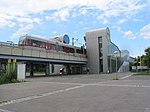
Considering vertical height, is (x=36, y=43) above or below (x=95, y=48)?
below

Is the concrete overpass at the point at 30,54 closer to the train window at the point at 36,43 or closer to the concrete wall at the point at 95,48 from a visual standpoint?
the train window at the point at 36,43

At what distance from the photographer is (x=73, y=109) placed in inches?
358

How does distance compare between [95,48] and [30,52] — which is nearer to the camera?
[30,52]

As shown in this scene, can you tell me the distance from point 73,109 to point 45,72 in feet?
168

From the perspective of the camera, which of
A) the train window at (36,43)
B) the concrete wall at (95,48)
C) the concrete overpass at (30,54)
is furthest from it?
the concrete wall at (95,48)

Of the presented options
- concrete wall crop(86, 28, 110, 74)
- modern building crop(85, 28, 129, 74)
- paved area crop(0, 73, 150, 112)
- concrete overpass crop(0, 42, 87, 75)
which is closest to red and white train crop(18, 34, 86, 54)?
concrete overpass crop(0, 42, 87, 75)

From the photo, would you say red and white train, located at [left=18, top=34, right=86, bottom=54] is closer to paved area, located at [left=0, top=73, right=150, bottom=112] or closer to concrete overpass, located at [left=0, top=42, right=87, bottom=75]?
concrete overpass, located at [left=0, top=42, right=87, bottom=75]

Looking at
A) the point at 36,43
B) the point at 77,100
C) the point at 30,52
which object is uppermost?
the point at 36,43

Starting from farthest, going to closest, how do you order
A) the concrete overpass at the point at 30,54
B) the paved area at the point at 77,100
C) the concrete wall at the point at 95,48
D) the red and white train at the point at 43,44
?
the concrete wall at the point at 95,48
the red and white train at the point at 43,44
the concrete overpass at the point at 30,54
the paved area at the point at 77,100

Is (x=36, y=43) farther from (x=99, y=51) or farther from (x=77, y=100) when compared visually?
(x=77, y=100)

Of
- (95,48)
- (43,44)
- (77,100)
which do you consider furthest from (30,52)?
(95,48)

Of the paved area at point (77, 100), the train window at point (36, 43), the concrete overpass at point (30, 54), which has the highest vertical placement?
the train window at point (36, 43)

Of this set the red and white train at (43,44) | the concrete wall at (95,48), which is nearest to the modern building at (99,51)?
the concrete wall at (95,48)

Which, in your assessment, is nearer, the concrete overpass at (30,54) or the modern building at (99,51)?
the concrete overpass at (30,54)
